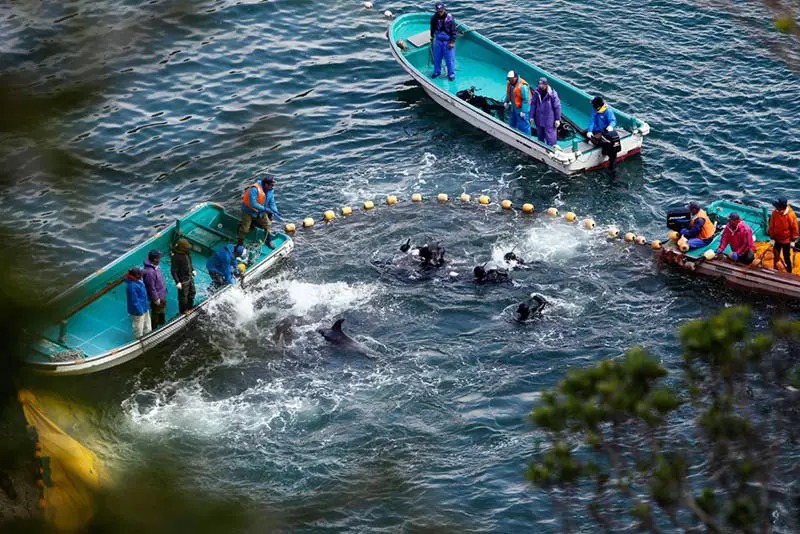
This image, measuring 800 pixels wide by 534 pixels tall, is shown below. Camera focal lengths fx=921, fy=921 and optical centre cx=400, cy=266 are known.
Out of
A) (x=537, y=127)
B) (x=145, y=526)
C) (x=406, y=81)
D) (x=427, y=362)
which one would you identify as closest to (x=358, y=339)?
(x=427, y=362)

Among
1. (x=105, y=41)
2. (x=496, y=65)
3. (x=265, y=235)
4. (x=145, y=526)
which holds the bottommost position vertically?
(x=265, y=235)

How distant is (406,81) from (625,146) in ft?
24.1

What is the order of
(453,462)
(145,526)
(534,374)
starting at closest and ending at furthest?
(145,526) < (453,462) < (534,374)

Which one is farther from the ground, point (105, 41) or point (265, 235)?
point (105, 41)

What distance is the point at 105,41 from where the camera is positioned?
3.46 meters

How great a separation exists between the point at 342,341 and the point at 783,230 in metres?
8.89

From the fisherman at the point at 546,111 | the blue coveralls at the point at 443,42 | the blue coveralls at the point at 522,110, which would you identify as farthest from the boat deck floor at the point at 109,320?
the blue coveralls at the point at 443,42

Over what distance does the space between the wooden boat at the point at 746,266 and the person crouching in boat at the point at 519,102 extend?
17.3ft

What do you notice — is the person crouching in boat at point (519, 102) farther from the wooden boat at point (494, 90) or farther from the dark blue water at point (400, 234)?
the dark blue water at point (400, 234)

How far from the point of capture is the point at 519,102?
22953 mm

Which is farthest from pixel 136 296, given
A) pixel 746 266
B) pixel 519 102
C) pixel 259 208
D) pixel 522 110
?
pixel 746 266

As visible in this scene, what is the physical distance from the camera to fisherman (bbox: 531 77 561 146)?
22.3 m

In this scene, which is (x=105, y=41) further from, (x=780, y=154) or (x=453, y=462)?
(x=780, y=154)

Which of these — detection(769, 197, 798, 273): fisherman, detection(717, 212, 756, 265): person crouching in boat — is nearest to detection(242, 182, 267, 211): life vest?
detection(717, 212, 756, 265): person crouching in boat
